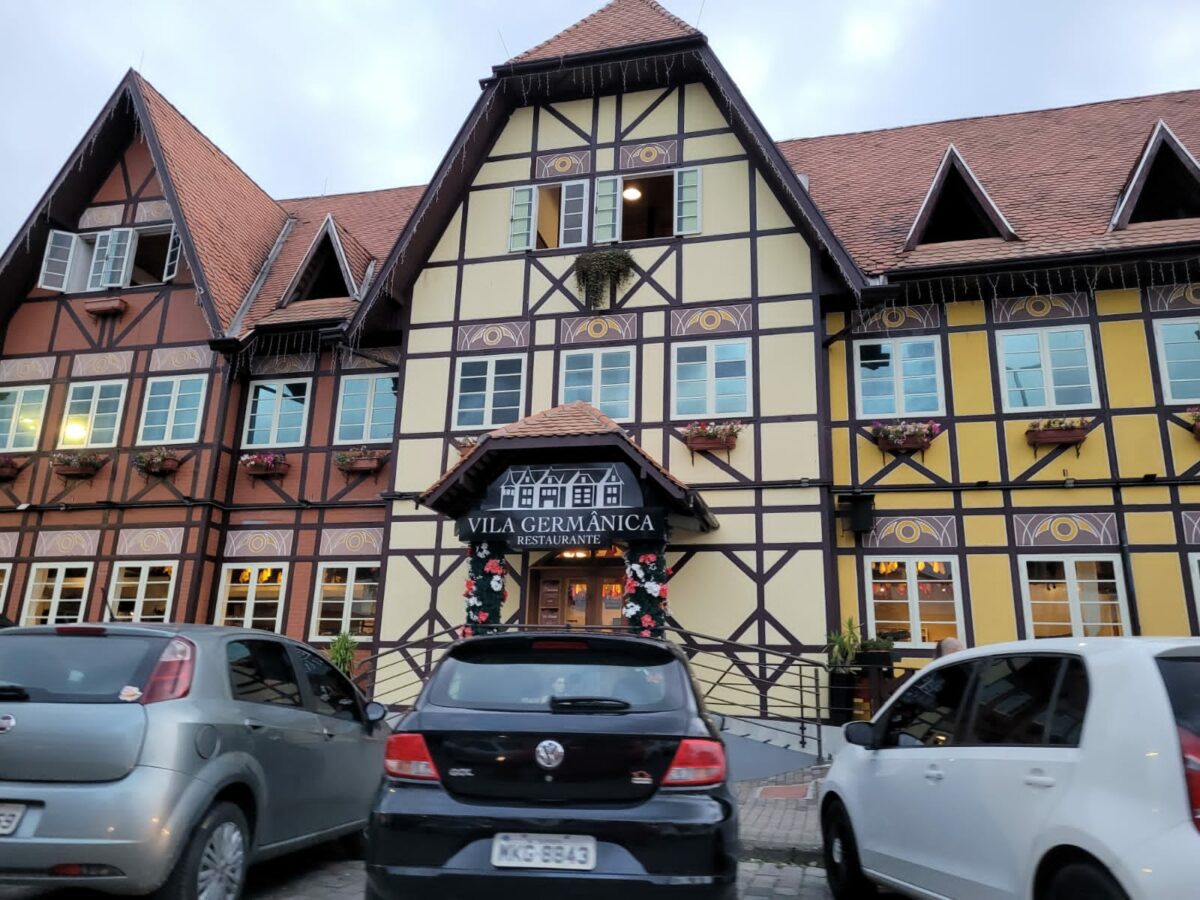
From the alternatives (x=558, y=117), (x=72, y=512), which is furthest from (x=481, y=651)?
(x=72, y=512)

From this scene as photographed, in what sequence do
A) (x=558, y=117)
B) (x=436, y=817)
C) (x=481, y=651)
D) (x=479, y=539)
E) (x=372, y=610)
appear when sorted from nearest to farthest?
(x=436, y=817), (x=481, y=651), (x=479, y=539), (x=372, y=610), (x=558, y=117)

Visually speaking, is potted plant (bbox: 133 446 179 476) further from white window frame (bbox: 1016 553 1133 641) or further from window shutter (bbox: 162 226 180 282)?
white window frame (bbox: 1016 553 1133 641)

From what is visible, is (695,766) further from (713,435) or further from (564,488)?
(713,435)

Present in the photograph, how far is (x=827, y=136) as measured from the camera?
19.6 metres

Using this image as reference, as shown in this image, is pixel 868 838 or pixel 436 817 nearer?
pixel 436 817

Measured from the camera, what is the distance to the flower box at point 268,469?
1570cm

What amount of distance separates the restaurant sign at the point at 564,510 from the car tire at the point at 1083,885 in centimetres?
814

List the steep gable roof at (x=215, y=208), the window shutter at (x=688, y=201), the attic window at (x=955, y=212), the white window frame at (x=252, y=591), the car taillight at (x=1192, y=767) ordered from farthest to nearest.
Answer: the steep gable roof at (x=215, y=208) < the white window frame at (x=252, y=591) < the window shutter at (x=688, y=201) < the attic window at (x=955, y=212) < the car taillight at (x=1192, y=767)

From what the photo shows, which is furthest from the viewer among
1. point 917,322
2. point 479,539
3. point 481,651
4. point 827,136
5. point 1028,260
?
point 827,136

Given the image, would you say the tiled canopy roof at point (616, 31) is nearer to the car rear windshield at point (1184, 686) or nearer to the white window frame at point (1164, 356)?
the white window frame at point (1164, 356)

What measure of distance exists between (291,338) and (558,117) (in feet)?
21.0

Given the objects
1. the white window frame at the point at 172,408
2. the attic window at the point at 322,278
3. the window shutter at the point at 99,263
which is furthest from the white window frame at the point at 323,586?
the window shutter at the point at 99,263

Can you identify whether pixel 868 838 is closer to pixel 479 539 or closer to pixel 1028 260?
pixel 479 539

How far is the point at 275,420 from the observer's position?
1639cm
